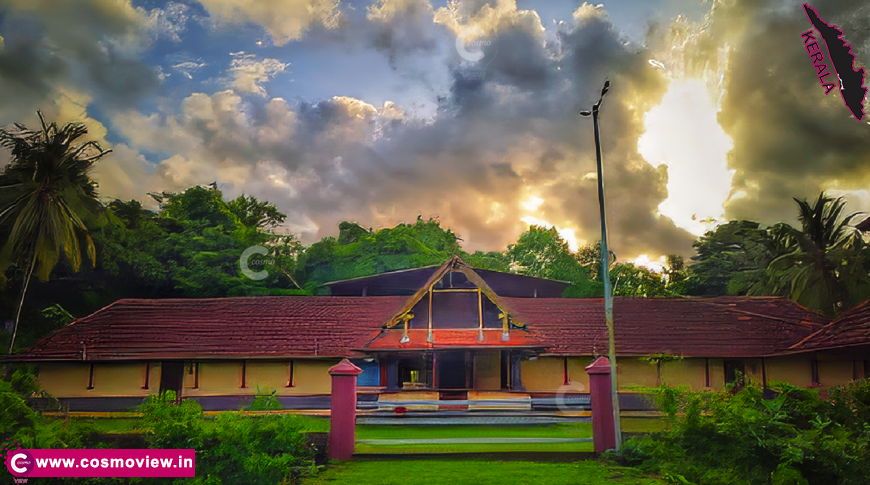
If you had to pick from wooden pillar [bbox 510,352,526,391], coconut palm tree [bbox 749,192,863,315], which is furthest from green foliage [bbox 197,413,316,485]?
coconut palm tree [bbox 749,192,863,315]

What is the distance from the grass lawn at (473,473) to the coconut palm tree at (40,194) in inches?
525

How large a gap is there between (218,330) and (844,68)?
17.7 metres

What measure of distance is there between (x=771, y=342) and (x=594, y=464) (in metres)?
10.2

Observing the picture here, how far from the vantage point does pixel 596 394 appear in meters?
9.82

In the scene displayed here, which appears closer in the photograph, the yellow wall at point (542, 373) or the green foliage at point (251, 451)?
the green foliage at point (251, 451)

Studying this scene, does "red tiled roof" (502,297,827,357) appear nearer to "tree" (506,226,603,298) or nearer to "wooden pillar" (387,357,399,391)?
"wooden pillar" (387,357,399,391)

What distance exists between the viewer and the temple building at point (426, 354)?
617 inches

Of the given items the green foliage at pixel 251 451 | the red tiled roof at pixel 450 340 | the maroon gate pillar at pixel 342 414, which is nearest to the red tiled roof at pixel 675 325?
the red tiled roof at pixel 450 340

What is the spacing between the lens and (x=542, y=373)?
16.9m

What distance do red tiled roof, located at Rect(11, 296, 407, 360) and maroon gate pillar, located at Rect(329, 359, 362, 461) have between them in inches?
245

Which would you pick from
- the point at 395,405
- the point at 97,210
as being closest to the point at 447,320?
the point at 395,405

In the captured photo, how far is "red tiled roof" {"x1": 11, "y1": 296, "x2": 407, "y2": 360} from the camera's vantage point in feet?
53.5

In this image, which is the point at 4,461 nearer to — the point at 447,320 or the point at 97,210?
the point at 447,320

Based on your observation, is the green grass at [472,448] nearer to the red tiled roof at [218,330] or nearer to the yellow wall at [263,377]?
the red tiled roof at [218,330]
